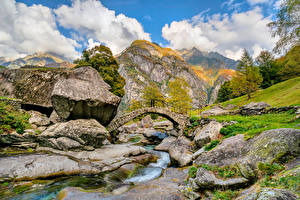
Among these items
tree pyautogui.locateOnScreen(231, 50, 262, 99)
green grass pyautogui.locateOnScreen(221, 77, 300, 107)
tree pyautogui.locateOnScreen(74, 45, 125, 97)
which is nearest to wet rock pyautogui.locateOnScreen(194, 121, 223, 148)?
green grass pyautogui.locateOnScreen(221, 77, 300, 107)

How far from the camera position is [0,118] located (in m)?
14.5

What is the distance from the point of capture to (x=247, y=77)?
47094 mm

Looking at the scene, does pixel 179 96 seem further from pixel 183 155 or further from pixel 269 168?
pixel 269 168

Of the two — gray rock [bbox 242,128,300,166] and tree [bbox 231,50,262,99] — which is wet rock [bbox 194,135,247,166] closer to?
gray rock [bbox 242,128,300,166]

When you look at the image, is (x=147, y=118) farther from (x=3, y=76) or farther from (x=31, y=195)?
(x=31, y=195)

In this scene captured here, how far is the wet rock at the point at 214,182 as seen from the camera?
255 inches

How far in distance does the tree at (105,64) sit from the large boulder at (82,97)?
38.7 ft

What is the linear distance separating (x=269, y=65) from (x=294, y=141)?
7555cm

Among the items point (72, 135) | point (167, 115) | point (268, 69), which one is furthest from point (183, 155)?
point (268, 69)

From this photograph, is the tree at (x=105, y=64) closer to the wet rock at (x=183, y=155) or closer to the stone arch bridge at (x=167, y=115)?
the stone arch bridge at (x=167, y=115)

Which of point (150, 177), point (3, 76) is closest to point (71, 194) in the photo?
point (150, 177)

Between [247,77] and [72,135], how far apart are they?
51.7 metres

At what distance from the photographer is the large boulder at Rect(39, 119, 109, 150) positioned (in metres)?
14.9

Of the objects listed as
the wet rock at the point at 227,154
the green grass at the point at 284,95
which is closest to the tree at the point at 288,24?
the green grass at the point at 284,95
